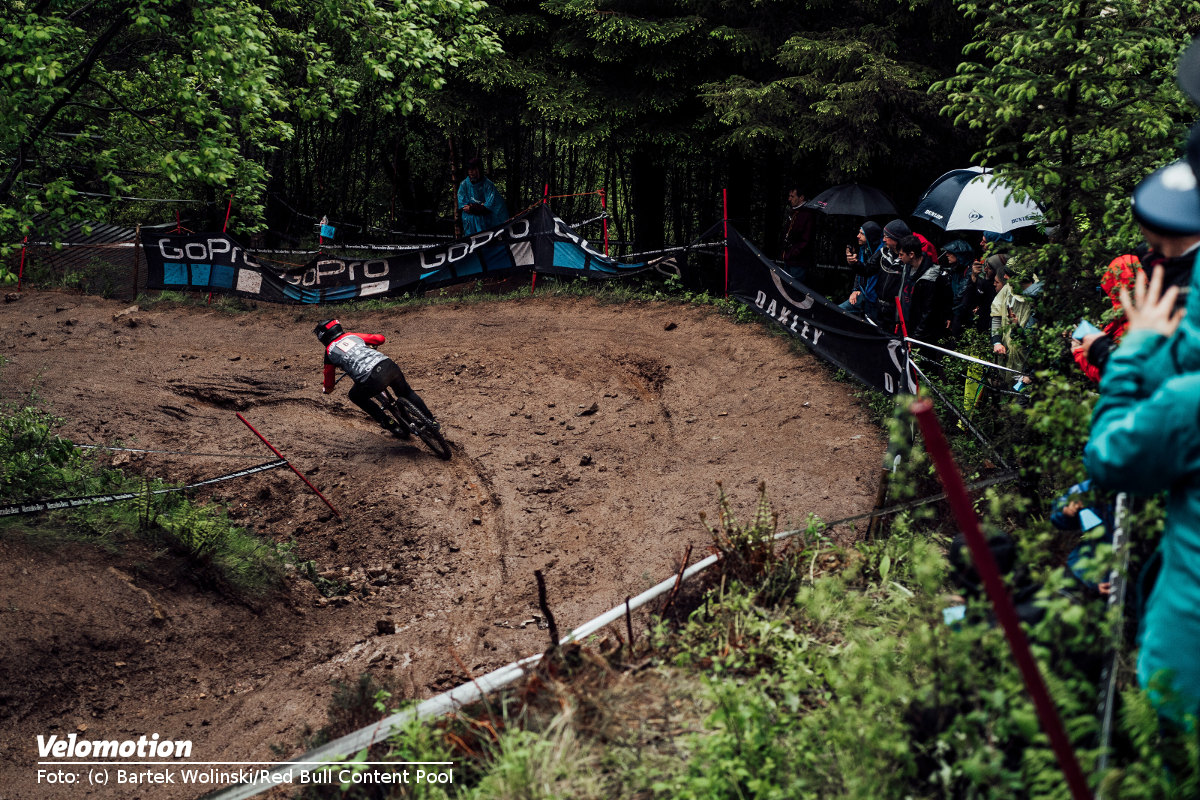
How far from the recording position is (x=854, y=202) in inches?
452

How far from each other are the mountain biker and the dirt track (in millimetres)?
617

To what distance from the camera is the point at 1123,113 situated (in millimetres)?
5629

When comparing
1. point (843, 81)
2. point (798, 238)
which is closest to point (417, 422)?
point (798, 238)

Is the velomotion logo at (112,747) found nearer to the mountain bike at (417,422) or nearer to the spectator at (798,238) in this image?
the mountain bike at (417,422)

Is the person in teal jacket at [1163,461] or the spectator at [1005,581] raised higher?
the person in teal jacket at [1163,461]

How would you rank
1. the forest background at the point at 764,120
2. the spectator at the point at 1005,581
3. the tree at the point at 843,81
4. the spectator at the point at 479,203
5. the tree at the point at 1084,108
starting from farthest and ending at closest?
1. the spectator at the point at 479,203
2. the tree at the point at 843,81
3. the tree at the point at 1084,108
4. the forest background at the point at 764,120
5. the spectator at the point at 1005,581

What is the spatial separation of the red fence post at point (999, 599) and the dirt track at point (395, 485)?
15.0ft

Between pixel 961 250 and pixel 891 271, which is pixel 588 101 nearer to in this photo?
pixel 891 271

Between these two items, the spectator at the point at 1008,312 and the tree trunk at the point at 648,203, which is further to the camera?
the tree trunk at the point at 648,203

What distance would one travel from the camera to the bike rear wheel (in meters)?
9.70

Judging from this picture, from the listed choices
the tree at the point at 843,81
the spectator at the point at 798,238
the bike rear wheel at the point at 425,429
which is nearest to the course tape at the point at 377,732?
the bike rear wheel at the point at 425,429

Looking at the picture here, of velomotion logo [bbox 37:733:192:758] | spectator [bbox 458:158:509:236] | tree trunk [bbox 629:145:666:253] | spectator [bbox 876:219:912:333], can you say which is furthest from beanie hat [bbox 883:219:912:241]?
spectator [bbox 458:158:509:236]

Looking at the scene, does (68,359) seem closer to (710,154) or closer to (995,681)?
(710,154)

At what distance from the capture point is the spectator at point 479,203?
624 inches
